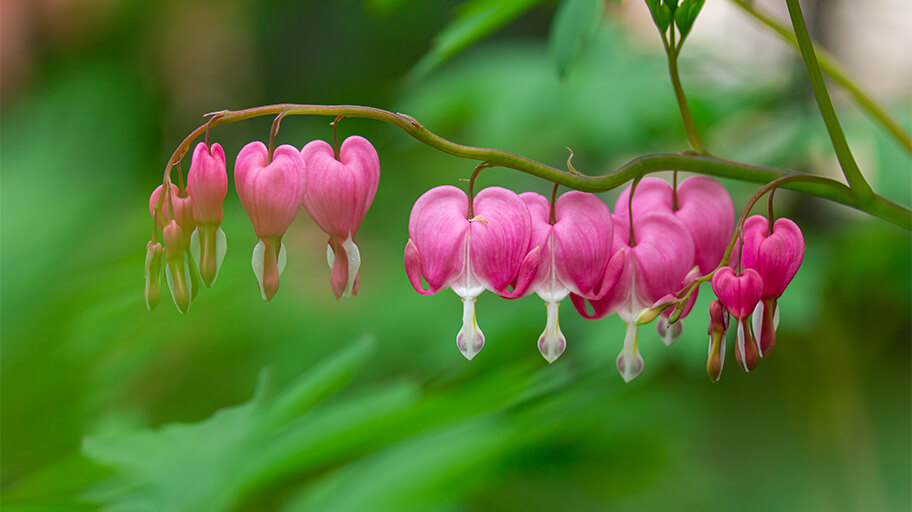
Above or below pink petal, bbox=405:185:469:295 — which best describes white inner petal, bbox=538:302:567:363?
below

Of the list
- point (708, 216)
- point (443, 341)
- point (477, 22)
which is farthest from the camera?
point (443, 341)

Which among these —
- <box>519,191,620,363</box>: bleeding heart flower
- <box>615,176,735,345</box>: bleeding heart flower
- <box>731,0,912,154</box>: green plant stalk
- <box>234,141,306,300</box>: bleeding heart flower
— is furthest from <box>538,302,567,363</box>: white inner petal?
<box>731,0,912,154</box>: green plant stalk

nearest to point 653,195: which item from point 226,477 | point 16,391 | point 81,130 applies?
point 226,477

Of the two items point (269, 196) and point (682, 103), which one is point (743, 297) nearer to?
point (682, 103)

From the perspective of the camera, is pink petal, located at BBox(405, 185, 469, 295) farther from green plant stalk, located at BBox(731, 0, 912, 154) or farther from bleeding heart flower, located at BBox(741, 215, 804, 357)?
green plant stalk, located at BBox(731, 0, 912, 154)

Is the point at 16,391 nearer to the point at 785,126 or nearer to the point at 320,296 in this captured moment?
the point at 320,296

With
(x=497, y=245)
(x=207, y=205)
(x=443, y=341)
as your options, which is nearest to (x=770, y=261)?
(x=497, y=245)
